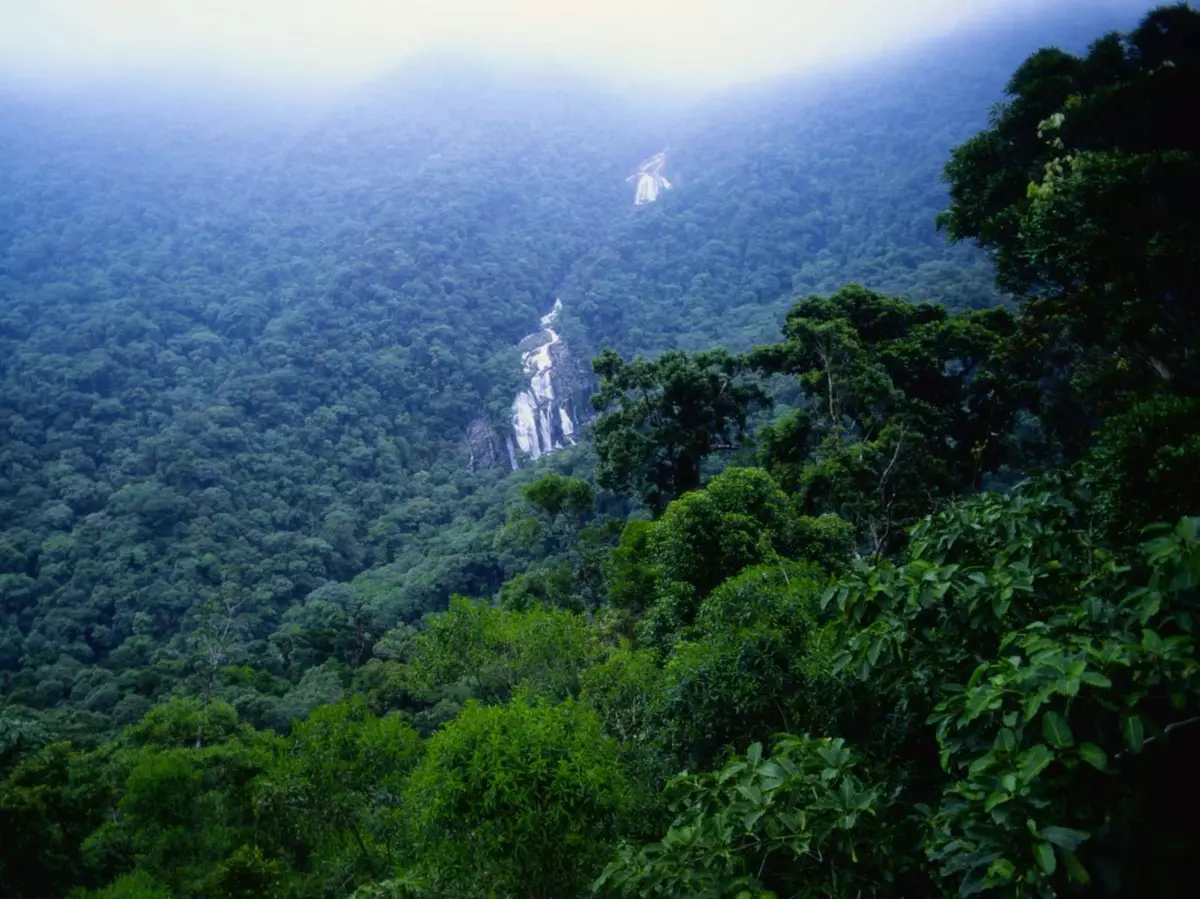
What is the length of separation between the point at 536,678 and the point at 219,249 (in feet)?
274

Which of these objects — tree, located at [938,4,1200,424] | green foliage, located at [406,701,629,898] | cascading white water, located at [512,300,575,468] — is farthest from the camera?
cascading white water, located at [512,300,575,468]

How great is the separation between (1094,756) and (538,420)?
5588 centimetres

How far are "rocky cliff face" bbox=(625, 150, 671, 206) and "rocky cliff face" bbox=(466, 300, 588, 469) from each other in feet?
148

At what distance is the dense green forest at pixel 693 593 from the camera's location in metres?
2.70

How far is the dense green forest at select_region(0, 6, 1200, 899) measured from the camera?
270 centimetres

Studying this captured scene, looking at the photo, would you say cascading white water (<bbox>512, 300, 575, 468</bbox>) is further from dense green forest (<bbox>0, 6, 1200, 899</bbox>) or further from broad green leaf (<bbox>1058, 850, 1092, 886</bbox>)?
broad green leaf (<bbox>1058, 850, 1092, 886</bbox>)

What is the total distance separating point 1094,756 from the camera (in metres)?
2.07

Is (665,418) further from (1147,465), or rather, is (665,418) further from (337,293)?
(337,293)

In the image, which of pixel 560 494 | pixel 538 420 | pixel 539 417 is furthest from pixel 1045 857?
pixel 539 417

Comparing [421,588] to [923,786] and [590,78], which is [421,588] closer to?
[923,786]

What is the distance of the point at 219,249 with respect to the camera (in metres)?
79.1

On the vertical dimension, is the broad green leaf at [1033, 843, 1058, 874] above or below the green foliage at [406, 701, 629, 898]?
above

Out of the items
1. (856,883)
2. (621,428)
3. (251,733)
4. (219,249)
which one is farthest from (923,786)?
(219,249)

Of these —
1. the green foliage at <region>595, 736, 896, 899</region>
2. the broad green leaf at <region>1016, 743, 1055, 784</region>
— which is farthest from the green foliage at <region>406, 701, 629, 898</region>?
the broad green leaf at <region>1016, 743, 1055, 784</region>
